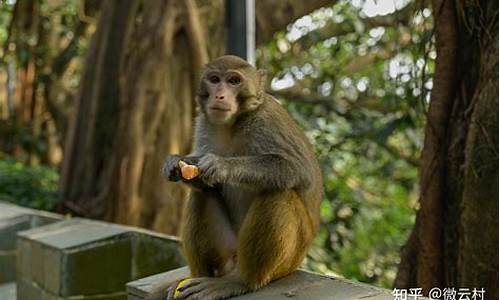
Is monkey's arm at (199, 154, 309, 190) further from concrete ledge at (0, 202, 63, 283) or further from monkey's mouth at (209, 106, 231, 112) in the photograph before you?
concrete ledge at (0, 202, 63, 283)

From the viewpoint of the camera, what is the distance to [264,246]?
2939mm

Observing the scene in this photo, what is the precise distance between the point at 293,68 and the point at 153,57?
8.76ft

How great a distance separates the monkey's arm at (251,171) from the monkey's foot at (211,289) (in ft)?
1.35

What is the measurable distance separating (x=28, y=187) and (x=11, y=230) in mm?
2754

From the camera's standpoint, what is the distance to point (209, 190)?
3316mm

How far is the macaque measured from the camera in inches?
117

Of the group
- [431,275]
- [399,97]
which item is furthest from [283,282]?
[399,97]

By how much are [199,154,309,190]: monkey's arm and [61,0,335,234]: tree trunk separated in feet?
12.4

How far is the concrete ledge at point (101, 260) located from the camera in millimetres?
4211

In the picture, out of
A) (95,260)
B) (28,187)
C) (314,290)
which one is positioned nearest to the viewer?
(314,290)

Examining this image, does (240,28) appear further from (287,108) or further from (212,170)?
(287,108)

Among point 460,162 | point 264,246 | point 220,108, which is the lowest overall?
point 264,246

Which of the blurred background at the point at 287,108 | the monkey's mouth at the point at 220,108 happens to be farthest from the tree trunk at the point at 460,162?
the monkey's mouth at the point at 220,108

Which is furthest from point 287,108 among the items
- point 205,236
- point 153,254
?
point 205,236
